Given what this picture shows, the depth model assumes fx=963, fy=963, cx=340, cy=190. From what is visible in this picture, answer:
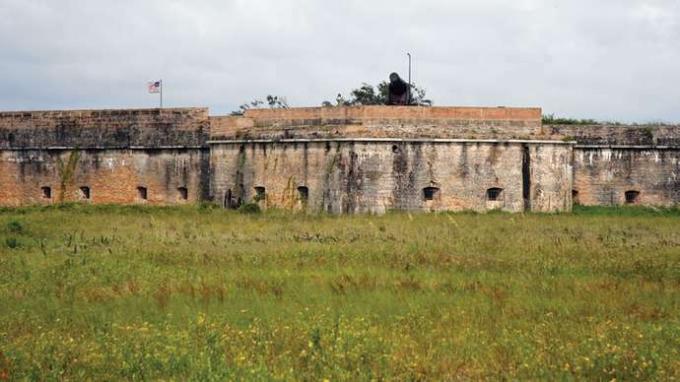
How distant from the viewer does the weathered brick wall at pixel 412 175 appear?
821 inches

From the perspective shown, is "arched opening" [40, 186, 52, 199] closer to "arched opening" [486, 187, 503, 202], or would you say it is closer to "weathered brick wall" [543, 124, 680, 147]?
"arched opening" [486, 187, 503, 202]

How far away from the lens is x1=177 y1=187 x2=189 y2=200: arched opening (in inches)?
961

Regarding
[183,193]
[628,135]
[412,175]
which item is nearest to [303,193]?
[412,175]

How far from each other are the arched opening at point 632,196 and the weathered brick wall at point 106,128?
33.6ft

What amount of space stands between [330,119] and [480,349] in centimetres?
1372

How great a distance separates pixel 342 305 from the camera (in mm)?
9734

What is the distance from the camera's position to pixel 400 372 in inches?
291

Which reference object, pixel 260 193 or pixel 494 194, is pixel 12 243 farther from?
pixel 494 194

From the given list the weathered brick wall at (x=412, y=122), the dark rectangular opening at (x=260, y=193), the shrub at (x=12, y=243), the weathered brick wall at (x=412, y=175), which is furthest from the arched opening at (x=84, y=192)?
the shrub at (x=12, y=243)

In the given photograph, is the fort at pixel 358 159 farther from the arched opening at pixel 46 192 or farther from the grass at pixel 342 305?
the grass at pixel 342 305

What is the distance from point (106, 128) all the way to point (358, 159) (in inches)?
316

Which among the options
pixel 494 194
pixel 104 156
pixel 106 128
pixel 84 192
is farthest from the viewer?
pixel 84 192

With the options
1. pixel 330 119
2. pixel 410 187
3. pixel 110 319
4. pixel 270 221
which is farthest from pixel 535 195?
pixel 110 319

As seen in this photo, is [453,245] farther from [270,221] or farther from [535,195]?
[535,195]
